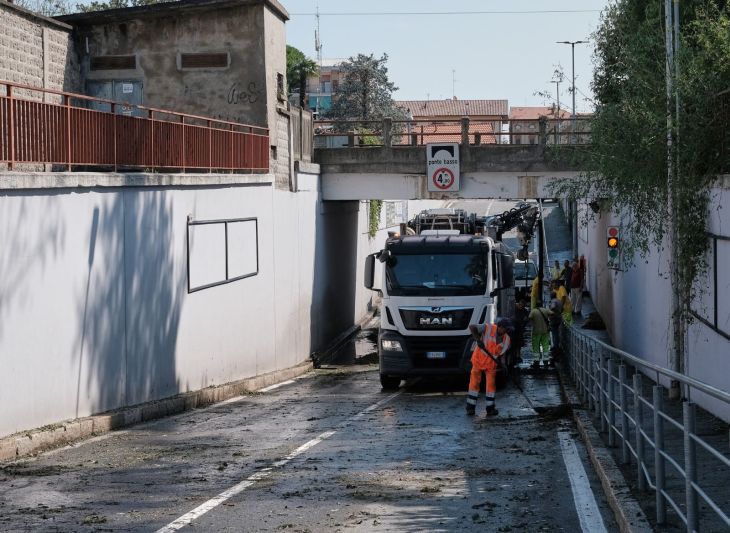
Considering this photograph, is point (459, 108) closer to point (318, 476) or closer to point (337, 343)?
point (337, 343)

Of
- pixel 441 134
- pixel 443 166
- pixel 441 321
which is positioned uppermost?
pixel 441 134

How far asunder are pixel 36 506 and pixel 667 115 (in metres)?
11.0

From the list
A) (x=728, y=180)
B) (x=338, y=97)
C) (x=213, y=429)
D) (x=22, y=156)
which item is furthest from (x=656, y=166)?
(x=338, y=97)

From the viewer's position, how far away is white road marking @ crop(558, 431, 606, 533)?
8867 millimetres

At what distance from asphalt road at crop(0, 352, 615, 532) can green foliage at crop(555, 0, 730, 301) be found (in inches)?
140

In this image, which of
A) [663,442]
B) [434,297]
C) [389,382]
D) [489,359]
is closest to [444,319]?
[434,297]

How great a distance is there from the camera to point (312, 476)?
1120cm

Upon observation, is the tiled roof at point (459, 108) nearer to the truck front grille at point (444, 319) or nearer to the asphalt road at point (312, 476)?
the truck front grille at point (444, 319)

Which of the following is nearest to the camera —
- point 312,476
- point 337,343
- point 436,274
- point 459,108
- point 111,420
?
point 312,476

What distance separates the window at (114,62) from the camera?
2995cm

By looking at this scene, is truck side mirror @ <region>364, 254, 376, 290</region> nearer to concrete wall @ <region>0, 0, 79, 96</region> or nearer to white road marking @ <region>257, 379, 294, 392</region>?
white road marking @ <region>257, 379, 294, 392</region>

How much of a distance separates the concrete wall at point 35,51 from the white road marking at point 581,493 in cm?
1507

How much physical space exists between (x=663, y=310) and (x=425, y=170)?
1407cm

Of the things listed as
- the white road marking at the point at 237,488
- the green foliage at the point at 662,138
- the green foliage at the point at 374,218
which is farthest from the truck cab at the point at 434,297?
the green foliage at the point at 374,218
